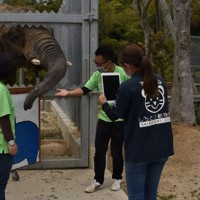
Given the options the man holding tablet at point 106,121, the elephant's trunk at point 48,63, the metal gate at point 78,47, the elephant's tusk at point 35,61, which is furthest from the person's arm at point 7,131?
the metal gate at point 78,47

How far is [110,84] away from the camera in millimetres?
5172

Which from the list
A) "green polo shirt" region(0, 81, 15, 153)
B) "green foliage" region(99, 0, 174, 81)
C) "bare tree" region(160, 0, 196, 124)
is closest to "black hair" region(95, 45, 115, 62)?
"green polo shirt" region(0, 81, 15, 153)

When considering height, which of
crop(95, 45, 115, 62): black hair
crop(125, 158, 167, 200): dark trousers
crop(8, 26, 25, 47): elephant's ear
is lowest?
crop(125, 158, 167, 200): dark trousers

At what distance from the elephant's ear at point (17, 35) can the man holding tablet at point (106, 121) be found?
1.17 m

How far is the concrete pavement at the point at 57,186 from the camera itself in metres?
5.30

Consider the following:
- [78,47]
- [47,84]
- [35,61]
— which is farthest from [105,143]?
[78,47]

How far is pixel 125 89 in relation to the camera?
360 centimetres

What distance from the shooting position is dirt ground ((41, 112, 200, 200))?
5.80 meters

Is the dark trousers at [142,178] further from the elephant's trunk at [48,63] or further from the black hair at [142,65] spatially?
the elephant's trunk at [48,63]

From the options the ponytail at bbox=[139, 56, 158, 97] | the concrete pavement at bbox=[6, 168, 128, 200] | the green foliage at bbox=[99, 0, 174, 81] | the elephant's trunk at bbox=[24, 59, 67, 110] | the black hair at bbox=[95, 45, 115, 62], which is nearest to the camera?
the ponytail at bbox=[139, 56, 158, 97]

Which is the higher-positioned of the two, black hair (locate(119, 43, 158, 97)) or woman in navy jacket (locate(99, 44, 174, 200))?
black hair (locate(119, 43, 158, 97))

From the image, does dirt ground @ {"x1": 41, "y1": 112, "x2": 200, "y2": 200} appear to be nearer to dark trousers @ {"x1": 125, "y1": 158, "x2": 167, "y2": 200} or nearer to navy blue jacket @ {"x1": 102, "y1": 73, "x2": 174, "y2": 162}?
dark trousers @ {"x1": 125, "y1": 158, "x2": 167, "y2": 200}

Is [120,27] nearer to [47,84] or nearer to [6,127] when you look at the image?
[47,84]

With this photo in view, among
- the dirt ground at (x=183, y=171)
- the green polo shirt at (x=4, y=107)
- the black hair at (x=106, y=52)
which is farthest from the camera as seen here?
the dirt ground at (x=183, y=171)
